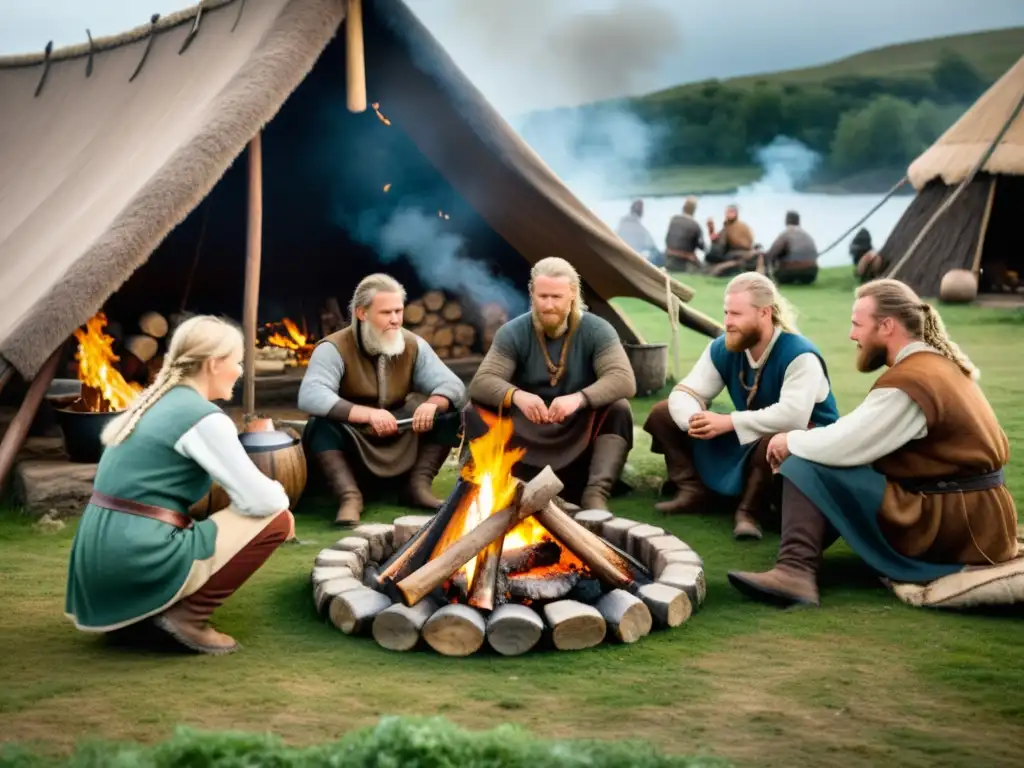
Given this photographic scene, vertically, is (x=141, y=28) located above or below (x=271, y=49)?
above

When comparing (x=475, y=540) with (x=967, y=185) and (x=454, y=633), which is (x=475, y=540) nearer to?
(x=454, y=633)

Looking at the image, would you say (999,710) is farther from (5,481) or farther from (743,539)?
(5,481)

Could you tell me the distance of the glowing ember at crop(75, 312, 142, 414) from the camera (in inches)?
238

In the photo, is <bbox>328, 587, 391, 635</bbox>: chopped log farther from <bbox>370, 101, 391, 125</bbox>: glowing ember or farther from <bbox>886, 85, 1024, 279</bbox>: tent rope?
<bbox>886, 85, 1024, 279</bbox>: tent rope

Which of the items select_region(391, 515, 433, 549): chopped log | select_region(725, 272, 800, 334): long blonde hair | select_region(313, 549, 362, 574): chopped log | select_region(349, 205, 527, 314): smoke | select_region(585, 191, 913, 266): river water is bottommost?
select_region(313, 549, 362, 574): chopped log

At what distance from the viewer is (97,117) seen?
792 cm

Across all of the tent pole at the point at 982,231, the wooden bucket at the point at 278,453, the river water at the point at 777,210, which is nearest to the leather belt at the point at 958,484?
the wooden bucket at the point at 278,453

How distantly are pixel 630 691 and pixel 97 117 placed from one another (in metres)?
6.00

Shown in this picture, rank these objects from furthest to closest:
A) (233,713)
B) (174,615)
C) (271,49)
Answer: (271,49), (174,615), (233,713)

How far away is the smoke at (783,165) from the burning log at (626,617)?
31.3 metres

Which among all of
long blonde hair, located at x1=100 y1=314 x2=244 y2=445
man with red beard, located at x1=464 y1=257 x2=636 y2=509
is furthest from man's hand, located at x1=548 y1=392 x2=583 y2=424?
long blonde hair, located at x1=100 y1=314 x2=244 y2=445

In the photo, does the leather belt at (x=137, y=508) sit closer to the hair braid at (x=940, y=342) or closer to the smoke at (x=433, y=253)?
the hair braid at (x=940, y=342)

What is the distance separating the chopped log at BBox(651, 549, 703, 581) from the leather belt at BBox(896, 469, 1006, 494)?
800 mm

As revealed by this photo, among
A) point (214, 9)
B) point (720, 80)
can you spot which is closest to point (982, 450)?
point (214, 9)
